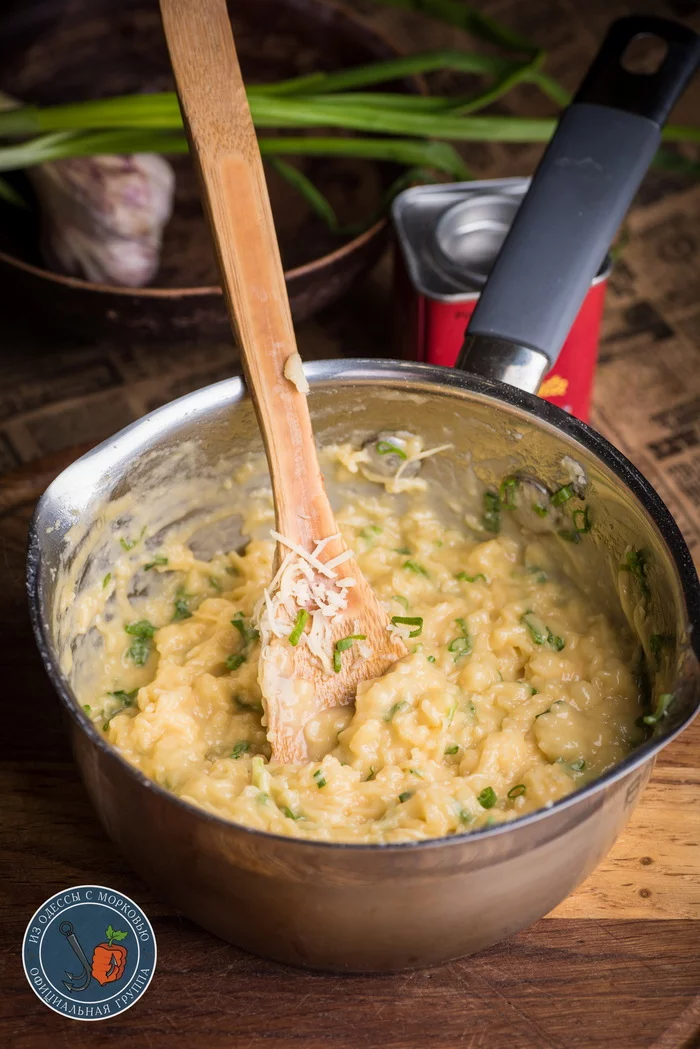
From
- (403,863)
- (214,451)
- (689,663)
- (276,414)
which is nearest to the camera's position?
(403,863)

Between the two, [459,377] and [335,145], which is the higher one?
[335,145]

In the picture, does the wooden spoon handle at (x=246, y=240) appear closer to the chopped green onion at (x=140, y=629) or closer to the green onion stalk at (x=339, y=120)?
the chopped green onion at (x=140, y=629)

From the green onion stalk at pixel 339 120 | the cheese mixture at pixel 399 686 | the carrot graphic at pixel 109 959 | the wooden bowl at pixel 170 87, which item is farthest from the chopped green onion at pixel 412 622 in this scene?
the green onion stalk at pixel 339 120

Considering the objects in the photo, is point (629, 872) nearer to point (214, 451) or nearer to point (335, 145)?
point (214, 451)

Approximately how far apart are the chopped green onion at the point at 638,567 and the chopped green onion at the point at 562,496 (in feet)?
0.44

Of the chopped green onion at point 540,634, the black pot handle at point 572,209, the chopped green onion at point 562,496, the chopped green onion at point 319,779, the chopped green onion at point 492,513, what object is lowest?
the chopped green onion at point 319,779

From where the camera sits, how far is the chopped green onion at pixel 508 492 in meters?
1.87

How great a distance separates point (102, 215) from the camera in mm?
2332

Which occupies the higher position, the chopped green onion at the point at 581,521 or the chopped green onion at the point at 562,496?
the chopped green onion at the point at 562,496

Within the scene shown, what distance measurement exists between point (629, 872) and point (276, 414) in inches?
32.3

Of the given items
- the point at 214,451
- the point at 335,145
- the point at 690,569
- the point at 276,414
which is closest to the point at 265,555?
the point at 214,451

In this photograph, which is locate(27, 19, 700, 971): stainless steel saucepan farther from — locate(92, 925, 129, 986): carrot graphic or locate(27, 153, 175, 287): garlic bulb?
locate(27, 153, 175, 287): garlic bulb

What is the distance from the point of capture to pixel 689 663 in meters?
1.39

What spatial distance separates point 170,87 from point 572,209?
51.2 inches
